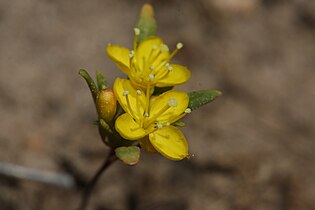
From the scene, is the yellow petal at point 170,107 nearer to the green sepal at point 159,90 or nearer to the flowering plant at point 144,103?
the flowering plant at point 144,103

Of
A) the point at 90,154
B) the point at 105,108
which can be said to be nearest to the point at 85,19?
the point at 90,154

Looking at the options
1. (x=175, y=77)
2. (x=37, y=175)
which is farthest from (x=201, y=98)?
(x=37, y=175)

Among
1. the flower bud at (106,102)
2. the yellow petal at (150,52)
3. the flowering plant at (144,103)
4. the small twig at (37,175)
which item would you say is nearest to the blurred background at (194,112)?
the small twig at (37,175)

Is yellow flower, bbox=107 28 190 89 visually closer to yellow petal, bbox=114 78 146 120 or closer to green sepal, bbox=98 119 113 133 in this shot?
yellow petal, bbox=114 78 146 120

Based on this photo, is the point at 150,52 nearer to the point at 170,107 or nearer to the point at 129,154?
the point at 170,107

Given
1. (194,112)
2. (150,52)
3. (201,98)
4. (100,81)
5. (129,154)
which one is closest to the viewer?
(129,154)

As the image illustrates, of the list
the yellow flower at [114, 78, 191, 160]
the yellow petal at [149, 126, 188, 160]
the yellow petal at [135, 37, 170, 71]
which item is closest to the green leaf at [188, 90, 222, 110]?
the yellow flower at [114, 78, 191, 160]
